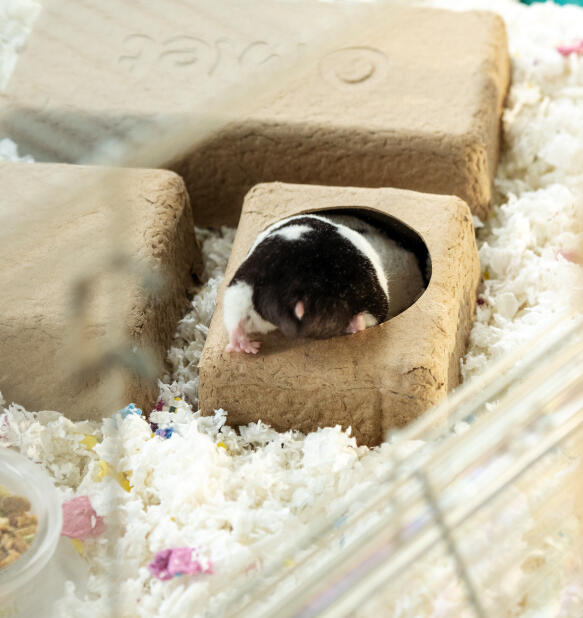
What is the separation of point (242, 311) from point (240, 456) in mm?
278

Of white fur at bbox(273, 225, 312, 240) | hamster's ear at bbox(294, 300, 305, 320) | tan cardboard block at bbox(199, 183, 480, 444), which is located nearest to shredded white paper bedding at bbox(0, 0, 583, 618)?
tan cardboard block at bbox(199, 183, 480, 444)

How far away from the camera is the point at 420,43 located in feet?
7.43

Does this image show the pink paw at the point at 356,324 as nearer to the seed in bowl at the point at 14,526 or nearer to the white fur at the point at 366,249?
the white fur at the point at 366,249

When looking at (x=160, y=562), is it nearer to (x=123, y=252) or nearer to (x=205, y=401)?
(x=205, y=401)

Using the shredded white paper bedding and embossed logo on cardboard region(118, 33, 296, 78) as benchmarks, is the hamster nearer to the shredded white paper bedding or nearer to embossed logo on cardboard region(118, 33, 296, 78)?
the shredded white paper bedding

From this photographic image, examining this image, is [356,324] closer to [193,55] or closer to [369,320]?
[369,320]

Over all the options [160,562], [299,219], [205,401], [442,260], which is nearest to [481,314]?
[442,260]

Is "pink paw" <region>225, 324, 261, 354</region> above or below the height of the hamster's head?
below

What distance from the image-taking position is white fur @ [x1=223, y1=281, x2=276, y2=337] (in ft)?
5.23

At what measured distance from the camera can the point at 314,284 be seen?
155cm

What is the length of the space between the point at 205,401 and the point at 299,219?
378 mm

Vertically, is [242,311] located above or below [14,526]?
above

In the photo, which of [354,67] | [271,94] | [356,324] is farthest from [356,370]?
[354,67]

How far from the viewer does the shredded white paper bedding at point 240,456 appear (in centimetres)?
140
